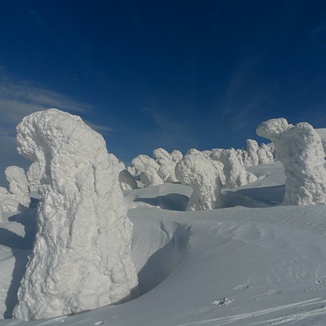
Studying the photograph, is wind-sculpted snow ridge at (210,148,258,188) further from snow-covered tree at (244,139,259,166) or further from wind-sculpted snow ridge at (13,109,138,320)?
snow-covered tree at (244,139,259,166)

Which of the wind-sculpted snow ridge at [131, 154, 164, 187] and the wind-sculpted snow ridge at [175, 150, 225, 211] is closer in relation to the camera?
the wind-sculpted snow ridge at [175, 150, 225, 211]

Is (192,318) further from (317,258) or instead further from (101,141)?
(101,141)

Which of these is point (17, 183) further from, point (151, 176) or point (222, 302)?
point (222, 302)

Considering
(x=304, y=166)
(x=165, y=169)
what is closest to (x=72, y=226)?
(x=304, y=166)

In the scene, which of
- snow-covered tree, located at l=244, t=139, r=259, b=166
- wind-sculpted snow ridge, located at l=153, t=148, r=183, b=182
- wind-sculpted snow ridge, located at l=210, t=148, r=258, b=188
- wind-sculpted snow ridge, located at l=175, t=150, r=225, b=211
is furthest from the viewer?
snow-covered tree, located at l=244, t=139, r=259, b=166

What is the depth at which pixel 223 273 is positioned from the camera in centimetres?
475

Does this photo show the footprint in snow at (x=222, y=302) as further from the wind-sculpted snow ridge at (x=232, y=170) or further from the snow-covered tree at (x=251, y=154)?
the snow-covered tree at (x=251, y=154)

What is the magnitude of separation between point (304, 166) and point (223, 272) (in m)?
8.67

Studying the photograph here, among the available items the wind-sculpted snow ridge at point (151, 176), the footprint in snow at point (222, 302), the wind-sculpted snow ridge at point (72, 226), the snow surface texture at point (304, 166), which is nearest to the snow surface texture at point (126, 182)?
the wind-sculpted snow ridge at point (151, 176)

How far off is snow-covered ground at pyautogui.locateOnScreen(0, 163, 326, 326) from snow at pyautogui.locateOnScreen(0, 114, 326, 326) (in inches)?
0.5

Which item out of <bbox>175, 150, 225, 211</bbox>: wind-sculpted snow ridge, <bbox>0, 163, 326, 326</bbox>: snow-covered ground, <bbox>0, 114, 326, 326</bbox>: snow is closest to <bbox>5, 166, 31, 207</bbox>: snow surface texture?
<bbox>0, 163, 326, 326</bbox>: snow-covered ground

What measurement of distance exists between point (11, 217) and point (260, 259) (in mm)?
15715

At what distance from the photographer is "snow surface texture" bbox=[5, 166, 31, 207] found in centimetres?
2391

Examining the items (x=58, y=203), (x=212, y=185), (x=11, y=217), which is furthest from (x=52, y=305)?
(x=11, y=217)
